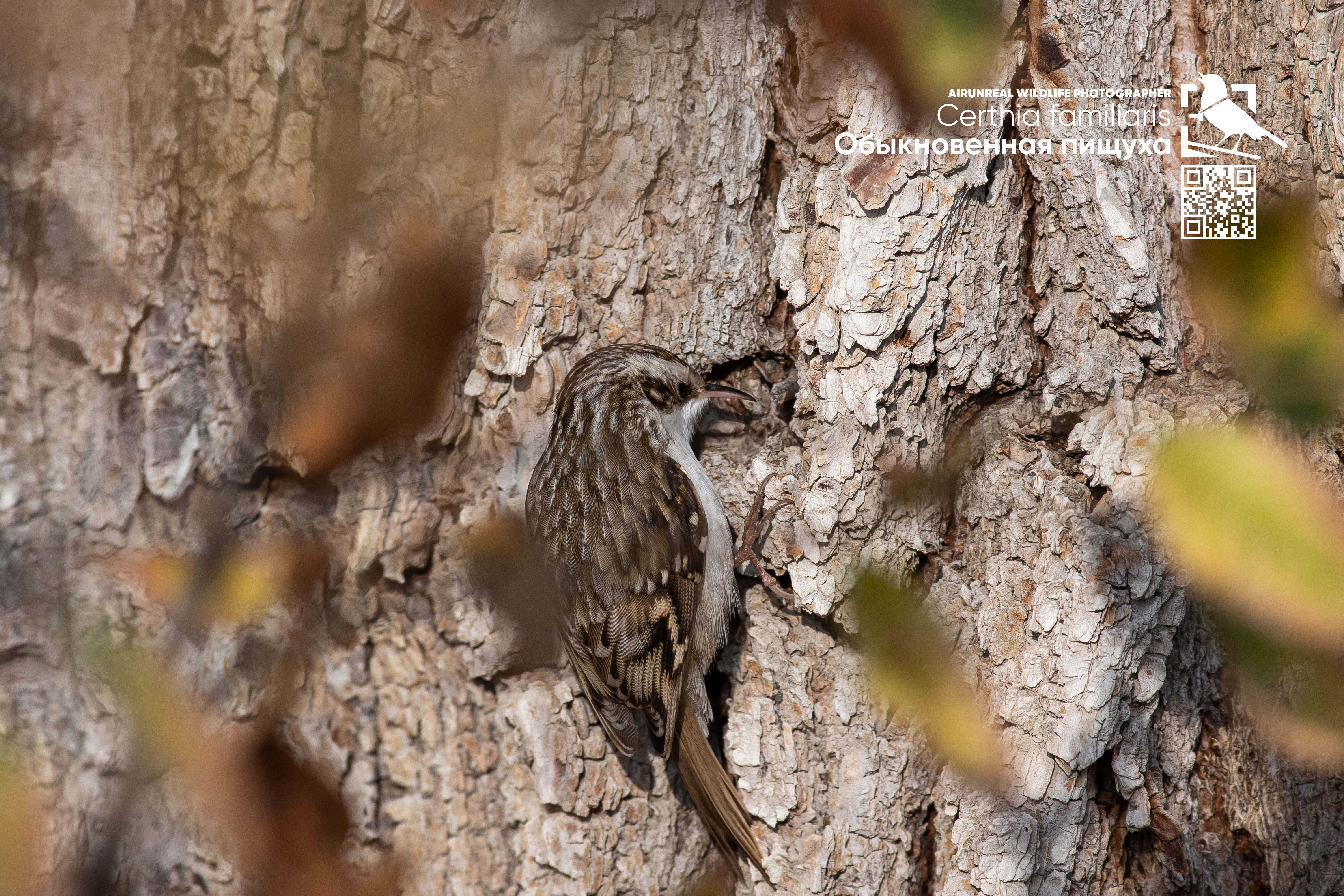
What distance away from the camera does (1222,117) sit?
1.69 meters

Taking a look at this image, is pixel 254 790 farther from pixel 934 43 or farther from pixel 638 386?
pixel 934 43

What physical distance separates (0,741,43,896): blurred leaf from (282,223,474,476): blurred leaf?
79 cm

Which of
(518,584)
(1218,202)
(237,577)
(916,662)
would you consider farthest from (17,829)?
(1218,202)

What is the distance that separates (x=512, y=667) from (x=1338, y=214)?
178 cm

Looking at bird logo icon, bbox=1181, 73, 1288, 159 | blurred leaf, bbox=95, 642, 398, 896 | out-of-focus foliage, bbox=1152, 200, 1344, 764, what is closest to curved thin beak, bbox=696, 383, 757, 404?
out-of-focus foliage, bbox=1152, 200, 1344, 764

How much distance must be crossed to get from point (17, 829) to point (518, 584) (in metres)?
1.06

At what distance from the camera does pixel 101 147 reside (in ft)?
5.85

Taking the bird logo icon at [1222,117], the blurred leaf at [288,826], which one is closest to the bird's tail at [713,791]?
the blurred leaf at [288,826]

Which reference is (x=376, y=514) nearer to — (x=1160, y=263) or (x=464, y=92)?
(x=464, y=92)

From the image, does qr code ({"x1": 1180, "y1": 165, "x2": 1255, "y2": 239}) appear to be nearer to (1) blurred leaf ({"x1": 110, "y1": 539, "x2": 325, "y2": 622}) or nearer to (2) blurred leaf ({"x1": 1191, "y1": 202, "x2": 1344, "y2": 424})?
(2) blurred leaf ({"x1": 1191, "y1": 202, "x2": 1344, "y2": 424})

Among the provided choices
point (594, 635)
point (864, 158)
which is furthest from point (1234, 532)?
point (594, 635)

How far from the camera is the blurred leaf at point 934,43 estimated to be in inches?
65.9

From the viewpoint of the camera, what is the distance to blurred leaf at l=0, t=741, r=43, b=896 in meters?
1.78

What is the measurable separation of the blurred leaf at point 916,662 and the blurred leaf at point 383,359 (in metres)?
0.95
